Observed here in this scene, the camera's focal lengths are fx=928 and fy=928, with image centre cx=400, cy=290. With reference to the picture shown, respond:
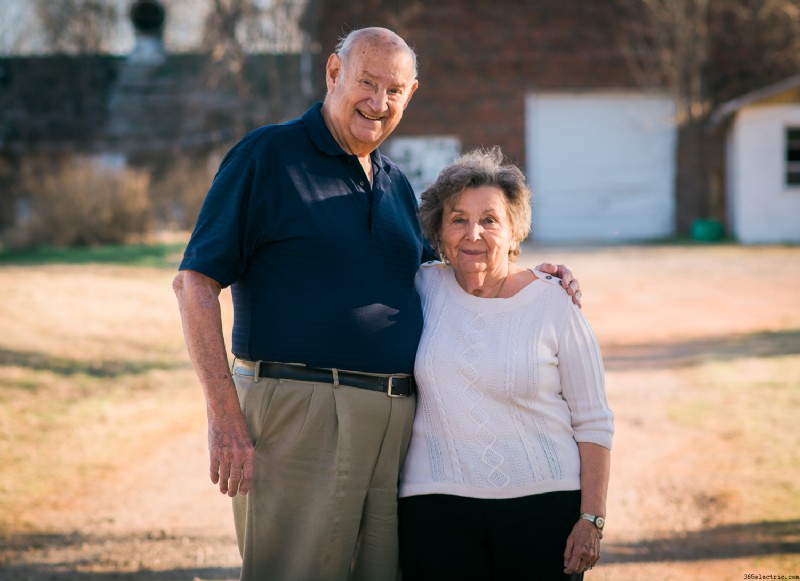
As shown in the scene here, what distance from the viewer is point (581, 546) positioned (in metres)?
2.75

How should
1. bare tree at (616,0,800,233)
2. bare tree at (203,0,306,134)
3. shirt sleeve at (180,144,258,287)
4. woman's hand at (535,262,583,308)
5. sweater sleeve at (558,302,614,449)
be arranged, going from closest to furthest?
shirt sleeve at (180,144,258,287) < sweater sleeve at (558,302,614,449) < woman's hand at (535,262,583,308) < bare tree at (203,0,306,134) < bare tree at (616,0,800,233)

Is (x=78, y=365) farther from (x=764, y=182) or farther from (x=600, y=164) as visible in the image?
(x=764, y=182)

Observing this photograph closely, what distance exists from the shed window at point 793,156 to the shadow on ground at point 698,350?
12.5 m

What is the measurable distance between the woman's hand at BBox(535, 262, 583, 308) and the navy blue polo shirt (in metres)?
0.54

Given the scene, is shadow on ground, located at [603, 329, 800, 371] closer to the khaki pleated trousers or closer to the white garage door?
the khaki pleated trousers

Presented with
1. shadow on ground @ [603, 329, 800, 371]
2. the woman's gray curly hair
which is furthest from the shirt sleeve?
shadow on ground @ [603, 329, 800, 371]

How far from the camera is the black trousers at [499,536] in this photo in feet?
9.05

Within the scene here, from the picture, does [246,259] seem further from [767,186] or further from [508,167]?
[767,186]

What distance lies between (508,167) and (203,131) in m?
25.8

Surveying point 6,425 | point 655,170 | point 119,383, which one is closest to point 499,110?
point 655,170

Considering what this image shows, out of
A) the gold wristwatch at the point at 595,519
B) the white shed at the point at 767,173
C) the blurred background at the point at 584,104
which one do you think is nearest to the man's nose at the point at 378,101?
the gold wristwatch at the point at 595,519

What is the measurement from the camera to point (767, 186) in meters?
21.2

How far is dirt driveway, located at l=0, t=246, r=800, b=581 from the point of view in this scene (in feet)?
14.1

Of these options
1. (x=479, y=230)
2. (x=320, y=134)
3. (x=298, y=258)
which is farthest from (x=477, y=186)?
(x=298, y=258)
